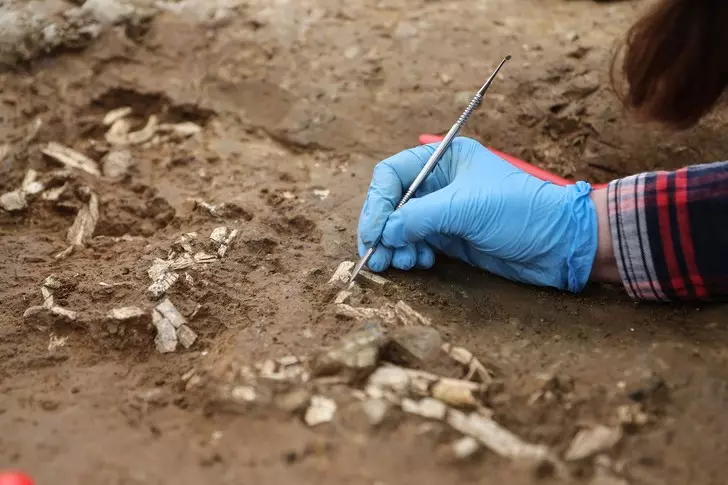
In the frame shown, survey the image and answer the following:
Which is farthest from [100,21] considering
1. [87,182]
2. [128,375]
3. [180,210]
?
[128,375]

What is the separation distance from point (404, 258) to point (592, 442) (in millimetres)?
744

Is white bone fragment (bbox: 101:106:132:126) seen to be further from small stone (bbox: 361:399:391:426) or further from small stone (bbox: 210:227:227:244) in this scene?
small stone (bbox: 361:399:391:426)

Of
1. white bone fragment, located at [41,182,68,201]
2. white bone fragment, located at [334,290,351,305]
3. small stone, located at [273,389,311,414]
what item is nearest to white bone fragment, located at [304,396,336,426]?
small stone, located at [273,389,311,414]

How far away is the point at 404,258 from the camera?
1889mm

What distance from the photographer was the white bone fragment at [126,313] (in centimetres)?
170

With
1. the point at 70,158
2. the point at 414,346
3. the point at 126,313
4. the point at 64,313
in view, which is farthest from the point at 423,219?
the point at 70,158

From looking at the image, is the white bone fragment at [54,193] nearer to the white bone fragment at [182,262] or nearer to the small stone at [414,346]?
the white bone fragment at [182,262]

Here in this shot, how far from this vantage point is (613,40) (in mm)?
2674

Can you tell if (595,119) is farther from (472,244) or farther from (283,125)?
(283,125)

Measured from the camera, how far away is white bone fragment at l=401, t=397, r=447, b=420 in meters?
1.39

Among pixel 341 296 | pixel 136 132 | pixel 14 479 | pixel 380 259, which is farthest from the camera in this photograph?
pixel 136 132

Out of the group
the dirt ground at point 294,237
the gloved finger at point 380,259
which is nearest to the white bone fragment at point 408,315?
the dirt ground at point 294,237

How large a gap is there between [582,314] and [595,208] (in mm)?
317

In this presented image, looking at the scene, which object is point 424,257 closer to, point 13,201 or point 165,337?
point 165,337
